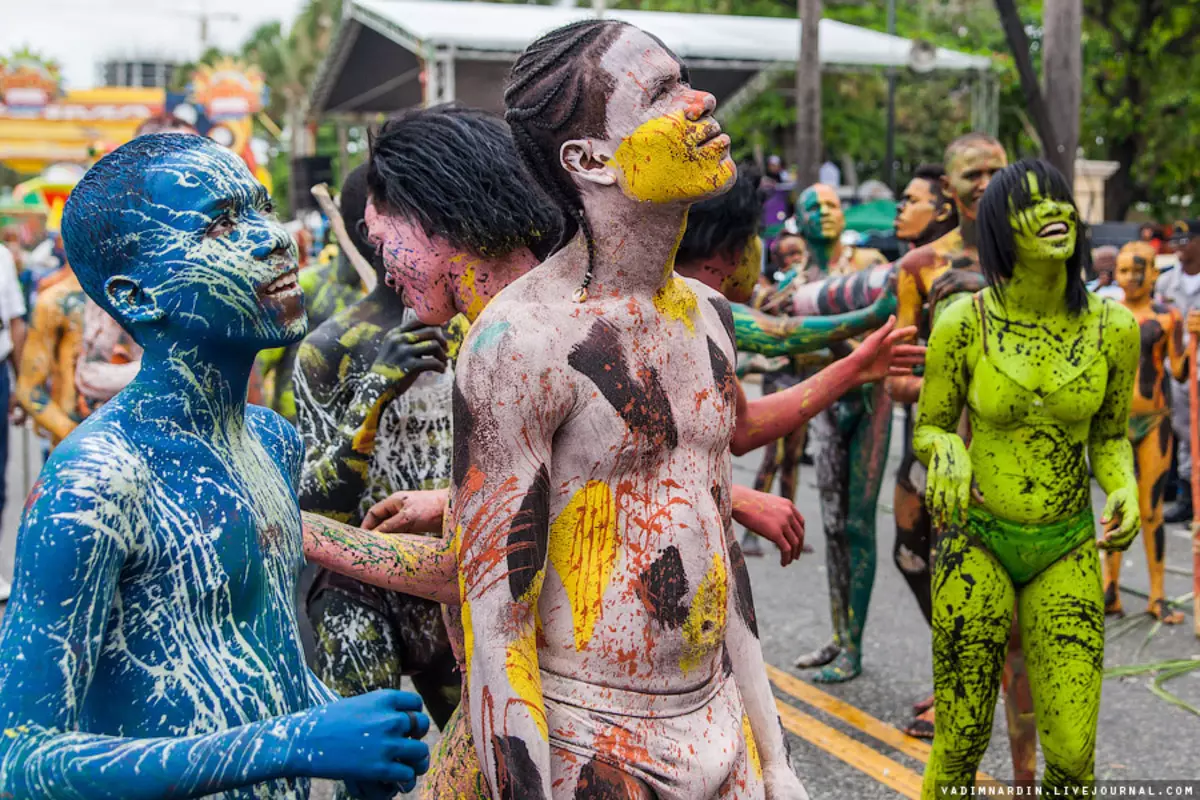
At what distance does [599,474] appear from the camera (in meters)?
2.13

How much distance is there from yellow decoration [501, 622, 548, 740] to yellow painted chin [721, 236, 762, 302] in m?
2.06

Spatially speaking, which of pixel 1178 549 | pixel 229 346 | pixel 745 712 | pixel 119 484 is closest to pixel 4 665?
pixel 119 484

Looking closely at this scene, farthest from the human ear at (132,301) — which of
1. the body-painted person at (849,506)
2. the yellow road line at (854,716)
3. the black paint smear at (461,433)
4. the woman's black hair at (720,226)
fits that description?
the body-painted person at (849,506)

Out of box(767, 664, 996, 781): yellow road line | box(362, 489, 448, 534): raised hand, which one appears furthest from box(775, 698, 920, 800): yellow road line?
box(362, 489, 448, 534): raised hand

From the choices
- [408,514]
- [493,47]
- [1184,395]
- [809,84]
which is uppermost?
[493,47]

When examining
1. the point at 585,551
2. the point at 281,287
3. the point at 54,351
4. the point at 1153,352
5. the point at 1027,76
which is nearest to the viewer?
the point at 281,287

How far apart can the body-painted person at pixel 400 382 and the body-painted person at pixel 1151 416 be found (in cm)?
442

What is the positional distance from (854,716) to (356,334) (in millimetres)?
3153

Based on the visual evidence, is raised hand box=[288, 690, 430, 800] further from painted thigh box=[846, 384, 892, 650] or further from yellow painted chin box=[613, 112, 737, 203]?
painted thigh box=[846, 384, 892, 650]

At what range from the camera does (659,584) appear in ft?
6.98

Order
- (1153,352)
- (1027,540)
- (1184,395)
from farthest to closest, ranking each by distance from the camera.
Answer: (1184,395)
(1153,352)
(1027,540)

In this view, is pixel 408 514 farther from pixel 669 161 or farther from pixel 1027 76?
pixel 1027 76

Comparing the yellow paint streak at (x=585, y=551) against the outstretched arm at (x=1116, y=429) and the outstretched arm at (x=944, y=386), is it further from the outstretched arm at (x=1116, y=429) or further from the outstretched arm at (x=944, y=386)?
the outstretched arm at (x=1116, y=429)

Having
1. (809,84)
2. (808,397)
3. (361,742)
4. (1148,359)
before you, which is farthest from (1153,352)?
(809,84)
